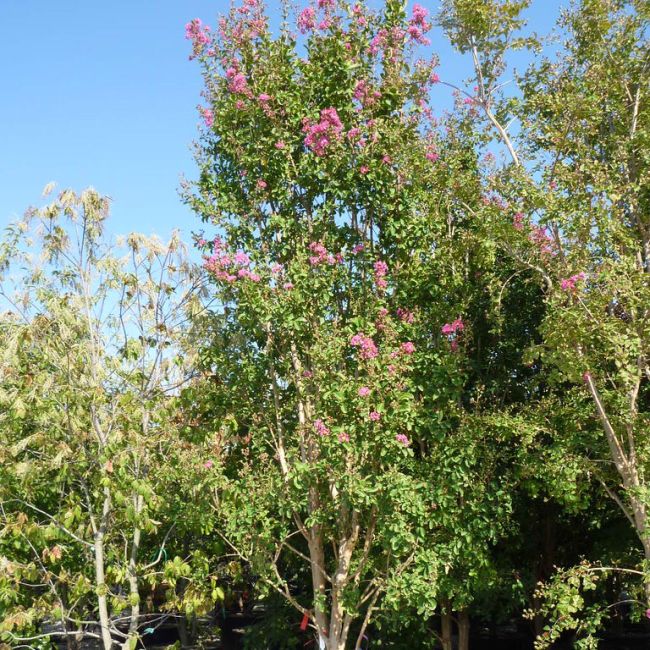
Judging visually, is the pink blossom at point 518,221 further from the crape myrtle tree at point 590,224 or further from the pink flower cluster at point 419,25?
the pink flower cluster at point 419,25

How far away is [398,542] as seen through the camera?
866 cm

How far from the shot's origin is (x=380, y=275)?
948cm

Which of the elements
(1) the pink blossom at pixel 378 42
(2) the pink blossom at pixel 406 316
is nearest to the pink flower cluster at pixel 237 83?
(1) the pink blossom at pixel 378 42

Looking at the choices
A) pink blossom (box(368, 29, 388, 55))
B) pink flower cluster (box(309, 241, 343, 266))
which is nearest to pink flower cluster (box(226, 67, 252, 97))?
pink blossom (box(368, 29, 388, 55))

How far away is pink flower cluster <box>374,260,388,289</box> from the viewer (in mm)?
9422

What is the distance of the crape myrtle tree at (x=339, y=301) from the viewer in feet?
30.0

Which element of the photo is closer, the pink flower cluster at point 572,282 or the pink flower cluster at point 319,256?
the pink flower cluster at point 572,282

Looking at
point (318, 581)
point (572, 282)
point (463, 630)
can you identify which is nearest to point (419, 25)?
point (572, 282)

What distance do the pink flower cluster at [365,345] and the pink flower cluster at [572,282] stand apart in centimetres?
243

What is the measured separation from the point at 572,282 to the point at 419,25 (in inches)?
163

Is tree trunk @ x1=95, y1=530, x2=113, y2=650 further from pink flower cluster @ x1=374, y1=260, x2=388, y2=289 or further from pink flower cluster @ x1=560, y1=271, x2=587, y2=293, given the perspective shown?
pink flower cluster @ x1=560, y1=271, x2=587, y2=293

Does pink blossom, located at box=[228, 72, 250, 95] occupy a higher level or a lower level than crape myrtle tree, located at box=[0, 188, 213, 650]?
higher

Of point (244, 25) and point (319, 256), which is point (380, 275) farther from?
point (244, 25)

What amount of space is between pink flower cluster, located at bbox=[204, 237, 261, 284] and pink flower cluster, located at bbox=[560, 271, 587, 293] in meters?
3.86
